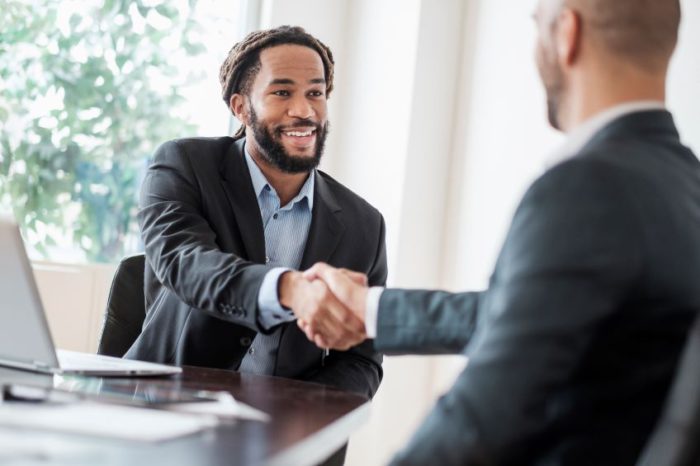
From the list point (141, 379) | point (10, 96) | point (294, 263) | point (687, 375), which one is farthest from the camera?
point (10, 96)

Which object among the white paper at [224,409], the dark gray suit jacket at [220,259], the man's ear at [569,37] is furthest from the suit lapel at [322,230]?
the man's ear at [569,37]

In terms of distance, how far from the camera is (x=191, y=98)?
419cm

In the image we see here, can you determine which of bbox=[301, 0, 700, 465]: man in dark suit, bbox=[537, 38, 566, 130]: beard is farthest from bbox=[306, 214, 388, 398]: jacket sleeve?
bbox=[301, 0, 700, 465]: man in dark suit

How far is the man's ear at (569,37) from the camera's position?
1.42m

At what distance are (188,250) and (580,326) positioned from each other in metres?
1.38

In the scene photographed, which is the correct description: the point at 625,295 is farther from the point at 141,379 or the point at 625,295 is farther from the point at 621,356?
the point at 141,379

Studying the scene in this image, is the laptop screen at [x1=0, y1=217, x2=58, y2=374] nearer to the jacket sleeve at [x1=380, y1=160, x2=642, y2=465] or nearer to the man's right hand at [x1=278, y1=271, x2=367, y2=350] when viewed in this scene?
the man's right hand at [x1=278, y1=271, x2=367, y2=350]

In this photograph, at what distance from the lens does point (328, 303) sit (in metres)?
2.07

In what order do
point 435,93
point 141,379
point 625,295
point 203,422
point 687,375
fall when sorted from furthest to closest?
point 435,93, point 141,379, point 203,422, point 625,295, point 687,375

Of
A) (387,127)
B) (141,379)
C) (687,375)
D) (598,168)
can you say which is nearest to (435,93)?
(387,127)

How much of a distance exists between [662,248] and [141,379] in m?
0.98

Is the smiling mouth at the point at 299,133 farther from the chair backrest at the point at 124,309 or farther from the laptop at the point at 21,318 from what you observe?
the laptop at the point at 21,318

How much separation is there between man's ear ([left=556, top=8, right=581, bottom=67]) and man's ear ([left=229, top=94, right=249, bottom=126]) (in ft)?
5.22

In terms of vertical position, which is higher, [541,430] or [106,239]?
[541,430]
